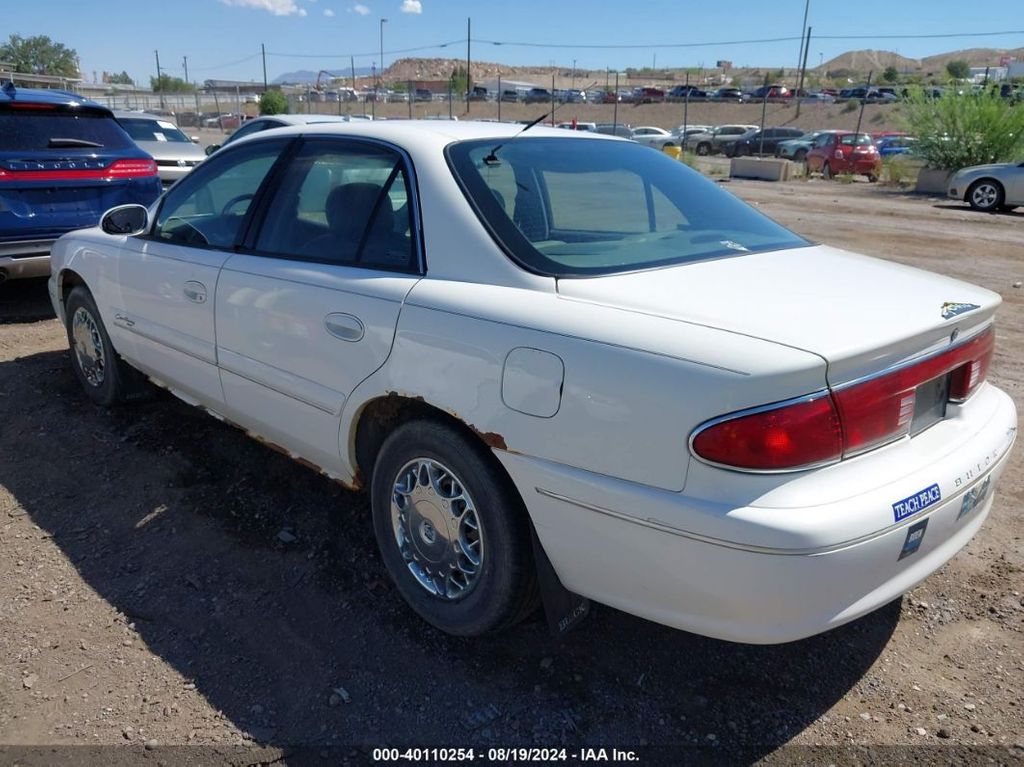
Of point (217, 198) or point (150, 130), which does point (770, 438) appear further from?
point (150, 130)

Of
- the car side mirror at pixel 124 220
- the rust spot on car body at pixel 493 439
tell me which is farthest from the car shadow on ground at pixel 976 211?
the rust spot on car body at pixel 493 439

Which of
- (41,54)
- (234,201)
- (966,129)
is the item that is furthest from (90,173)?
(41,54)

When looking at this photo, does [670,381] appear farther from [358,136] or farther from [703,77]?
[703,77]

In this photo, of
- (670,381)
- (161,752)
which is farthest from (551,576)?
(161,752)

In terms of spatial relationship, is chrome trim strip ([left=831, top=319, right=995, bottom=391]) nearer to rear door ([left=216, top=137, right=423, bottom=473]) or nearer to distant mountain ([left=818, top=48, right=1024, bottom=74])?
rear door ([left=216, top=137, right=423, bottom=473])

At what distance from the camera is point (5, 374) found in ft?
18.5

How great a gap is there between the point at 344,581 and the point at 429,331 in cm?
122

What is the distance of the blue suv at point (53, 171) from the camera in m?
6.63

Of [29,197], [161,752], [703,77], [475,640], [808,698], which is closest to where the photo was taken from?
[161,752]

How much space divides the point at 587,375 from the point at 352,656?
4.51 feet

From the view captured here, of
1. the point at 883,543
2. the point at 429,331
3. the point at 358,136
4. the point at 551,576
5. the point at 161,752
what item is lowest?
the point at 161,752

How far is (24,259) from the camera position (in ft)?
22.0

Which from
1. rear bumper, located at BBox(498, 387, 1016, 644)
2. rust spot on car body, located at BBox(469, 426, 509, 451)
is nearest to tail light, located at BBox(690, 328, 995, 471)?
rear bumper, located at BBox(498, 387, 1016, 644)

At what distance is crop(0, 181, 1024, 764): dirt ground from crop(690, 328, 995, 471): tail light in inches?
37.2
